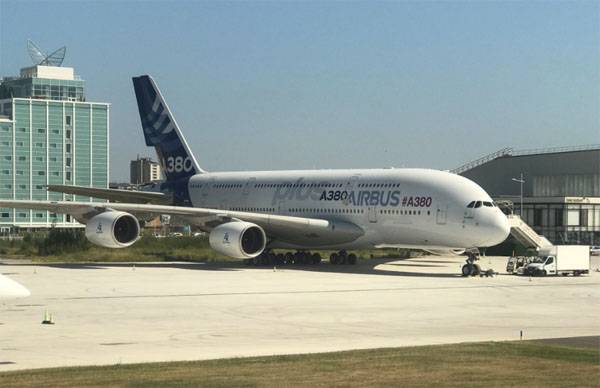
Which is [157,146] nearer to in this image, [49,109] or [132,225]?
[132,225]

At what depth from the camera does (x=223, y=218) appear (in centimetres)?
5131

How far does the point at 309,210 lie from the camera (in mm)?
54656

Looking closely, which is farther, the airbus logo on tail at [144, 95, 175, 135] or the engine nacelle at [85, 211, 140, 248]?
the airbus logo on tail at [144, 95, 175, 135]

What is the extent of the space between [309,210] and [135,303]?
2261cm

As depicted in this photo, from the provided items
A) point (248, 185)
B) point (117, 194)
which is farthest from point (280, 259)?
point (117, 194)

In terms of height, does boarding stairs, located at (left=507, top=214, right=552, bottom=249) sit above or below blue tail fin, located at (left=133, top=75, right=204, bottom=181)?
below

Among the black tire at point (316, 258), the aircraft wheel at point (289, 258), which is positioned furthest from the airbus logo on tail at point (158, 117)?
the black tire at point (316, 258)

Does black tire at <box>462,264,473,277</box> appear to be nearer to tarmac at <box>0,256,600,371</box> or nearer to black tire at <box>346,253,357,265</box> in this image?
tarmac at <box>0,256,600,371</box>

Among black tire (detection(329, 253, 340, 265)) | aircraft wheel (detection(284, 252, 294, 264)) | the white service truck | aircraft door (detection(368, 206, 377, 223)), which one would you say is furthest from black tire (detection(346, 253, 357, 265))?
the white service truck

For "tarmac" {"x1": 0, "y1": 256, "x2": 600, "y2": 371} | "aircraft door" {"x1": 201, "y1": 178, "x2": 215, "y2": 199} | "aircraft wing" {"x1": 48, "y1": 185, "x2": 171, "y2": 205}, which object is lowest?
"tarmac" {"x1": 0, "y1": 256, "x2": 600, "y2": 371}

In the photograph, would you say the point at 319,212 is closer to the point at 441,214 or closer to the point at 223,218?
the point at 223,218

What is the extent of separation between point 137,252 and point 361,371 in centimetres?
4485

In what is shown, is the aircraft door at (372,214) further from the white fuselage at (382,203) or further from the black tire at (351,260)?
the black tire at (351,260)

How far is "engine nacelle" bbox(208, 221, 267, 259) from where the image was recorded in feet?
162
